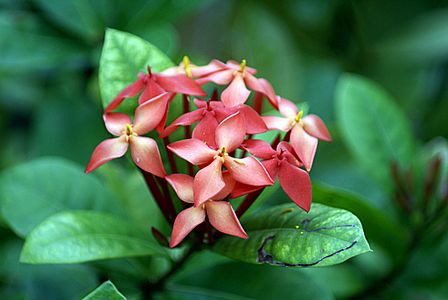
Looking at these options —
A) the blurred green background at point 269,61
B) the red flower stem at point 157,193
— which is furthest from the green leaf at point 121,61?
the blurred green background at point 269,61

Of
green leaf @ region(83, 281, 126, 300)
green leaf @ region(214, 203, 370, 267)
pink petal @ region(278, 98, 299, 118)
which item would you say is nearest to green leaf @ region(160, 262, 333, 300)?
green leaf @ region(214, 203, 370, 267)

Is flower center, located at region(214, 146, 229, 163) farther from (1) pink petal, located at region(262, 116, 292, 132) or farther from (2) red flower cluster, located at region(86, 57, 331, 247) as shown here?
(1) pink petal, located at region(262, 116, 292, 132)

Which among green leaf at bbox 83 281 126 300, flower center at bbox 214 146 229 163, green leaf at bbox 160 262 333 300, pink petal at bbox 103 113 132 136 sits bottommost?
green leaf at bbox 160 262 333 300

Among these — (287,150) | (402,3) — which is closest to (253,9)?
(402,3)

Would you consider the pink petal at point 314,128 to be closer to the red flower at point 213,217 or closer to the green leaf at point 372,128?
the red flower at point 213,217

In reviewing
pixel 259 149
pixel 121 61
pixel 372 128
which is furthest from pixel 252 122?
pixel 372 128

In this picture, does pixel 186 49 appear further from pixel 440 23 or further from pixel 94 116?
pixel 440 23

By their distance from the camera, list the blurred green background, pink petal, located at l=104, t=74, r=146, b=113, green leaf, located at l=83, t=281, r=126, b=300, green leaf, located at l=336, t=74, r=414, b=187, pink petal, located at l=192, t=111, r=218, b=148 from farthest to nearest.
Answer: the blurred green background → green leaf, located at l=336, t=74, r=414, b=187 → pink petal, located at l=104, t=74, r=146, b=113 → pink petal, located at l=192, t=111, r=218, b=148 → green leaf, located at l=83, t=281, r=126, b=300
